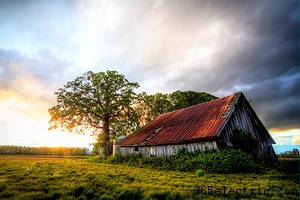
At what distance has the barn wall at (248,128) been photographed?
16156 millimetres

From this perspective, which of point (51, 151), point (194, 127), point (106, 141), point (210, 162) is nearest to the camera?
point (210, 162)

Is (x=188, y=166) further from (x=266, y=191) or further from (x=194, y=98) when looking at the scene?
(x=194, y=98)

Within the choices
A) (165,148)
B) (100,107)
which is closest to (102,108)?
(100,107)

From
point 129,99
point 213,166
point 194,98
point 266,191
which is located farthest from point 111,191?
point 194,98

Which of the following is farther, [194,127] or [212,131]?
[194,127]

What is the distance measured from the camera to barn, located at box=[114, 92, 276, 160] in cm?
1530

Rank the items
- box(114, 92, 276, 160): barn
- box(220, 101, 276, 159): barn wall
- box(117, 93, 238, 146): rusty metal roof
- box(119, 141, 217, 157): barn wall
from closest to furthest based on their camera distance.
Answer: box(119, 141, 217, 157): barn wall < box(114, 92, 276, 160): barn < box(117, 93, 238, 146): rusty metal roof < box(220, 101, 276, 159): barn wall

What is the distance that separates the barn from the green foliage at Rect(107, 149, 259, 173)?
970 mm

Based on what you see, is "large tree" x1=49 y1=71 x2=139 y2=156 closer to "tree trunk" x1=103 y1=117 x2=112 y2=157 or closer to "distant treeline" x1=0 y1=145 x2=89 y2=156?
"tree trunk" x1=103 y1=117 x2=112 y2=157

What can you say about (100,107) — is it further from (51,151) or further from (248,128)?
(51,151)

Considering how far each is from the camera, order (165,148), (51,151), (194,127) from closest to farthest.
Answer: (194,127) → (165,148) → (51,151)

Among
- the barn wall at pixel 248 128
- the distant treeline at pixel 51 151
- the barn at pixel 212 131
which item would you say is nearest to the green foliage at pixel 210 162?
the barn at pixel 212 131

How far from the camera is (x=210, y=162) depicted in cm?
1279

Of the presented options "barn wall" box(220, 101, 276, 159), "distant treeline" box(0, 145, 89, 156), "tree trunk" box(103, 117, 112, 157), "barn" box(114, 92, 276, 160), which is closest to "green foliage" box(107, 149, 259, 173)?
"barn" box(114, 92, 276, 160)
